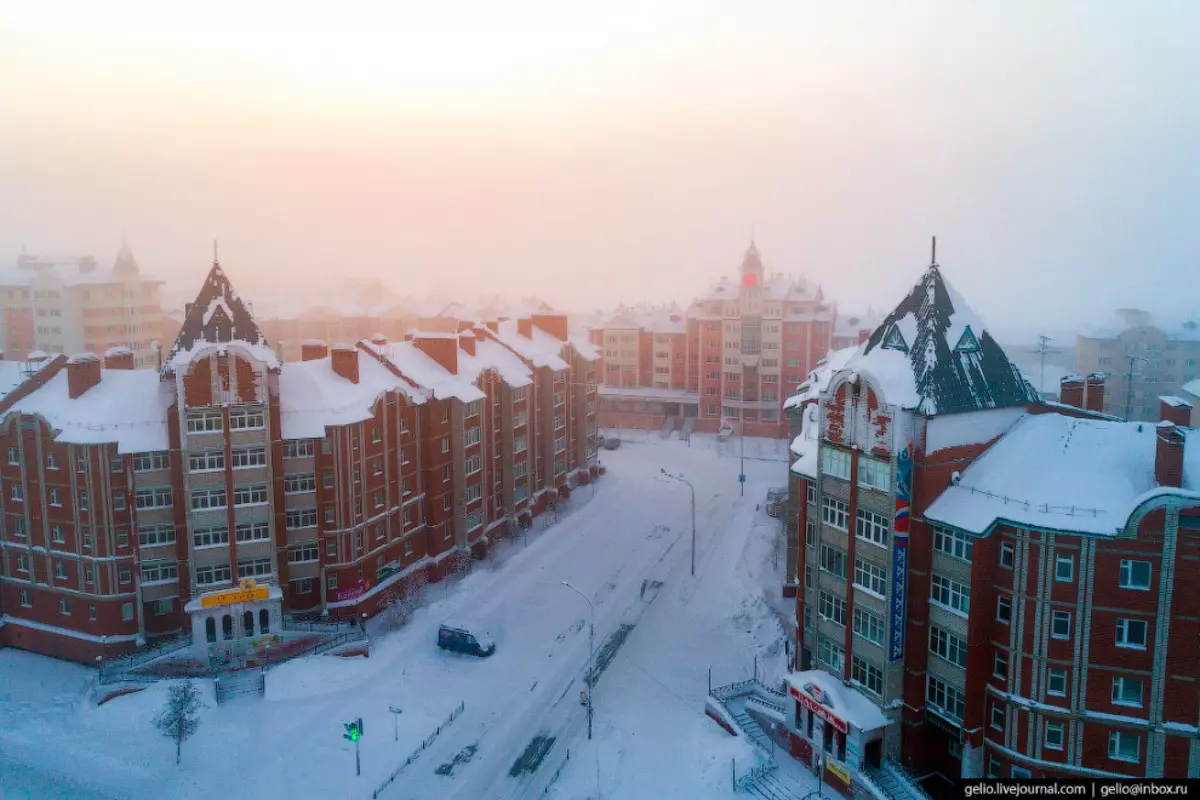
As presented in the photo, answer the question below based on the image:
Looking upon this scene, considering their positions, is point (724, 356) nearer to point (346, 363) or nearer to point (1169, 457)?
point (346, 363)

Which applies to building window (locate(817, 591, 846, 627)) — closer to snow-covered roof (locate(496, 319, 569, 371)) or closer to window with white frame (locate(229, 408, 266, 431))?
window with white frame (locate(229, 408, 266, 431))

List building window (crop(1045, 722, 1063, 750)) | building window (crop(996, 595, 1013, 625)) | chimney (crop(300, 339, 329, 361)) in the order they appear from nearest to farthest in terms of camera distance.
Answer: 1. building window (crop(1045, 722, 1063, 750))
2. building window (crop(996, 595, 1013, 625))
3. chimney (crop(300, 339, 329, 361))

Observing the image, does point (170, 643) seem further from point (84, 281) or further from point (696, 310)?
point (84, 281)

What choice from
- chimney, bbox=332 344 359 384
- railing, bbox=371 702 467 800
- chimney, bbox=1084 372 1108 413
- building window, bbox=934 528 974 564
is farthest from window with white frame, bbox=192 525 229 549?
chimney, bbox=1084 372 1108 413

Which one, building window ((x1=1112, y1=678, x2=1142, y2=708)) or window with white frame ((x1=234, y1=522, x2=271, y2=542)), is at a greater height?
window with white frame ((x1=234, y1=522, x2=271, y2=542))

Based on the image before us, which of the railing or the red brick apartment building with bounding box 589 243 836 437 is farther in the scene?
the red brick apartment building with bounding box 589 243 836 437

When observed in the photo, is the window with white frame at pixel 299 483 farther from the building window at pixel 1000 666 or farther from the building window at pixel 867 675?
the building window at pixel 1000 666

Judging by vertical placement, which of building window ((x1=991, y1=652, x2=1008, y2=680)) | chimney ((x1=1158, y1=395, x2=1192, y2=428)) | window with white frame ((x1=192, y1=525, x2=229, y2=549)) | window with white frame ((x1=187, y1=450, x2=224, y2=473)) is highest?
chimney ((x1=1158, y1=395, x2=1192, y2=428))

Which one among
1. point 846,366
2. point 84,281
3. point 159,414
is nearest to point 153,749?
point 159,414
